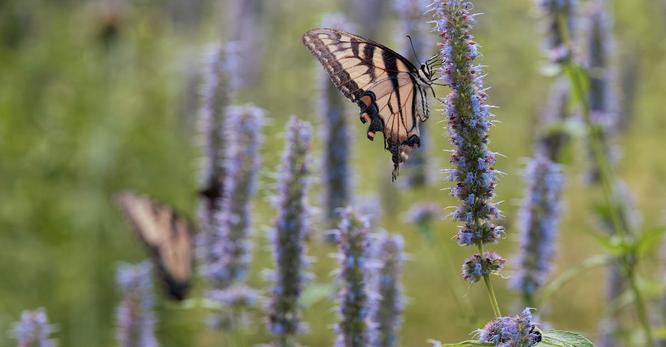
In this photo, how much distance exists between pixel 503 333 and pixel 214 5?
14009mm

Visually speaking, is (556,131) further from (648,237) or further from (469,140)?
(469,140)

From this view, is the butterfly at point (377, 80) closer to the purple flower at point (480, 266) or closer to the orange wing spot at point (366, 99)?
the orange wing spot at point (366, 99)

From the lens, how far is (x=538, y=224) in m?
3.87

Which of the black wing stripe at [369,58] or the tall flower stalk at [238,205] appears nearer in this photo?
the black wing stripe at [369,58]

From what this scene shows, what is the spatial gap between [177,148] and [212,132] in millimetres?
6852

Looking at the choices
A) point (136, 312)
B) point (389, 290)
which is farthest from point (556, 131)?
point (136, 312)

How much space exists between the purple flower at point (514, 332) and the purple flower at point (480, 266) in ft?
0.55

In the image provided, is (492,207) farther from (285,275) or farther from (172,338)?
(172,338)

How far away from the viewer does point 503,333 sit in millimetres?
1952

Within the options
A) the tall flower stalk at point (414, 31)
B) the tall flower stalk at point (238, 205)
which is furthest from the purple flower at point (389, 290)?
the tall flower stalk at point (414, 31)

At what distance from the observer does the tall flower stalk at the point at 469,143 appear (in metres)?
2.11

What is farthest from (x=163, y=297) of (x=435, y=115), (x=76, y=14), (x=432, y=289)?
(x=76, y=14)

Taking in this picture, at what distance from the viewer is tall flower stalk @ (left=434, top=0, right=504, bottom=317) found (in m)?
2.11

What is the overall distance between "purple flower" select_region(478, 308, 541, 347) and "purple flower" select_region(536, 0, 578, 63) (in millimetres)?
2278
